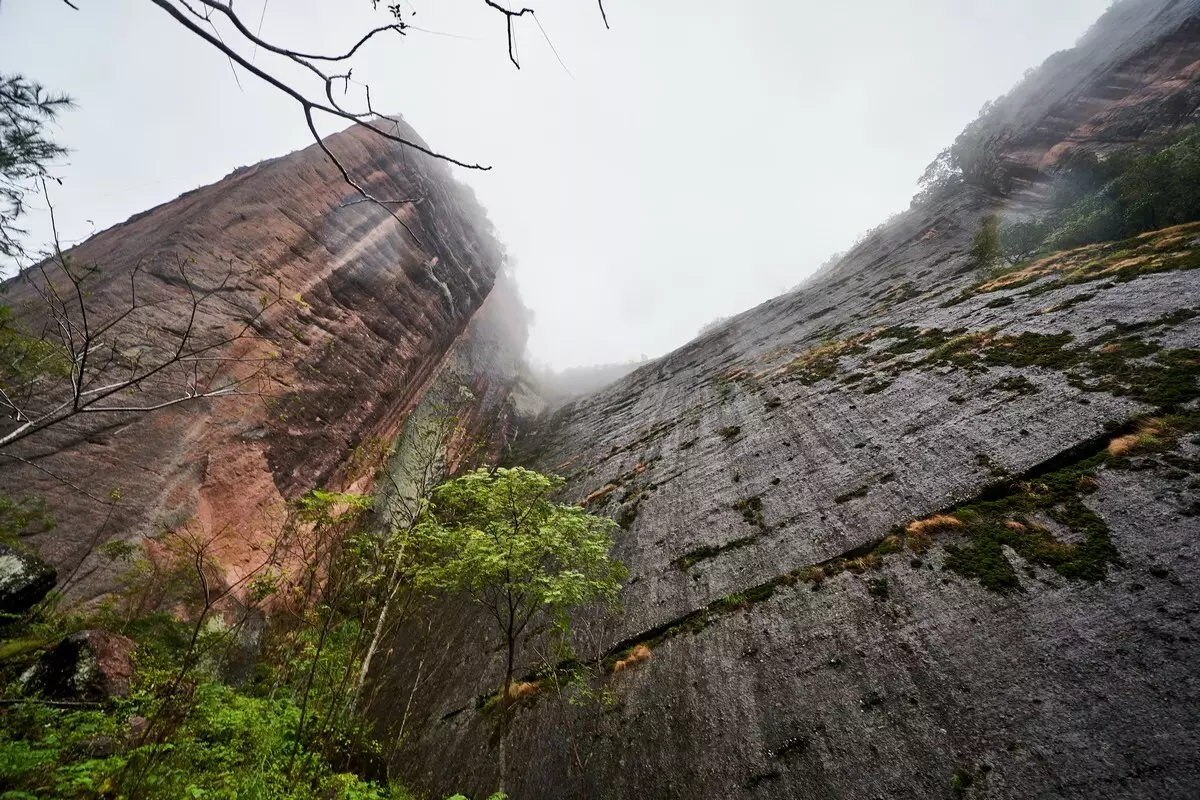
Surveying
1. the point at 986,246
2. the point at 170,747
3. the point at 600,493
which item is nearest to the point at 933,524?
the point at 600,493

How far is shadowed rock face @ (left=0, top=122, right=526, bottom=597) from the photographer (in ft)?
30.1

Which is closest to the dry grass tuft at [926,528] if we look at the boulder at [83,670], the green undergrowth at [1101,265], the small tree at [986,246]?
the green undergrowth at [1101,265]

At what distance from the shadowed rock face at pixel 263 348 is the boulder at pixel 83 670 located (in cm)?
189

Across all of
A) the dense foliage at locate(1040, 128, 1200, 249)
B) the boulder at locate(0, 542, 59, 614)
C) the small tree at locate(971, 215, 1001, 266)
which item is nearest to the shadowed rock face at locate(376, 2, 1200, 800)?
the dense foliage at locate(1040, 128, 1200, 249)

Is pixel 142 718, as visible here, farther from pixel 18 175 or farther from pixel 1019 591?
pixel 1019 591

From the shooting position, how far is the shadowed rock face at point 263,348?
30.1 feet

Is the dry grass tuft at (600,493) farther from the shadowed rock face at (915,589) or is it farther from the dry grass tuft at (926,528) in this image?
the dry grass tuft at (926,528)

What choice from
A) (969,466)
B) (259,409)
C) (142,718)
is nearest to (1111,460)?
(969,466)

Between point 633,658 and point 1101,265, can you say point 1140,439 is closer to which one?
point 1101,265

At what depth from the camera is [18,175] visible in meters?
8.09

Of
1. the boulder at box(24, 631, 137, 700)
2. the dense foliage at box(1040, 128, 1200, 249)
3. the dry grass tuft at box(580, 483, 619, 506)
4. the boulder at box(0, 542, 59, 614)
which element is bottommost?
the dry grass tuft at box(580, 483, 619, 506)

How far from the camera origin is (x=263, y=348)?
13.0 m

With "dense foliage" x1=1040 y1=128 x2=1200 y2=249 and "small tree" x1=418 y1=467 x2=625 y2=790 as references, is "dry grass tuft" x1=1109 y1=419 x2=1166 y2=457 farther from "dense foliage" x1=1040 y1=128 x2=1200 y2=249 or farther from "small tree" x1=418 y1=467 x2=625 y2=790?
"dense foliage" x1=1040 y1=128 x2=1200 y2=249

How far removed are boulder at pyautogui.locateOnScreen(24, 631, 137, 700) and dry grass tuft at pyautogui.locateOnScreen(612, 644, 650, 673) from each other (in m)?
6.96
